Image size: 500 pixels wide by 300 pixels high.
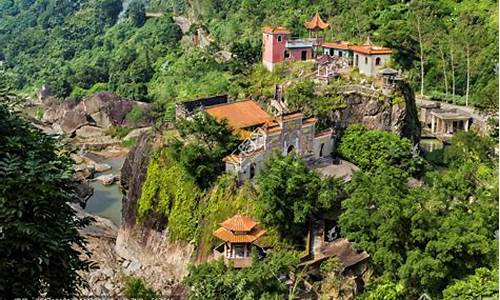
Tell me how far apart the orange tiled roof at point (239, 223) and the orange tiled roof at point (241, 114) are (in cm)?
333

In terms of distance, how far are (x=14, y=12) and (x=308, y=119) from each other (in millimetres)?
57567

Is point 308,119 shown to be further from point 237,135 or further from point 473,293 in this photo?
point 473,293

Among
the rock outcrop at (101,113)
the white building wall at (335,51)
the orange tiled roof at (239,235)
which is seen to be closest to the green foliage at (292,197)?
the orange tiled roof at (239,235)

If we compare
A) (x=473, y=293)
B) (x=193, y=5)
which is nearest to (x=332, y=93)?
(x=473, y=293)

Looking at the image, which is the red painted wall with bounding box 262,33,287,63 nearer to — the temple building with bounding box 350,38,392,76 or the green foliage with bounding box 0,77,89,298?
the temple building with bounding box 350,38,392,76

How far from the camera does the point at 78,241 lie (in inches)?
238

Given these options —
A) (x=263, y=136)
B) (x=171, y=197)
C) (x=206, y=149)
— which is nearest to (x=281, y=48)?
(x=263, y=136)

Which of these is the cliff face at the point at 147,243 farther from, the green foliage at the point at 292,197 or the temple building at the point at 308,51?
the temple building at the point at 308,51

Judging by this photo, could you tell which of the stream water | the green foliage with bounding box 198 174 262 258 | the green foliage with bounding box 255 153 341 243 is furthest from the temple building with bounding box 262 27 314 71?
the green foliage with bounding box 255 153 341 243

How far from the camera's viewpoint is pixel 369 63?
71.6 feet

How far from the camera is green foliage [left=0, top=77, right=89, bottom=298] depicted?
525cm

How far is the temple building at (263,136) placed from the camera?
16.9 meters

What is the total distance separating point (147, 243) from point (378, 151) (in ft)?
23.8

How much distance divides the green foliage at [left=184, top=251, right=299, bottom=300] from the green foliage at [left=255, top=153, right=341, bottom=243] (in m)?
1.55
